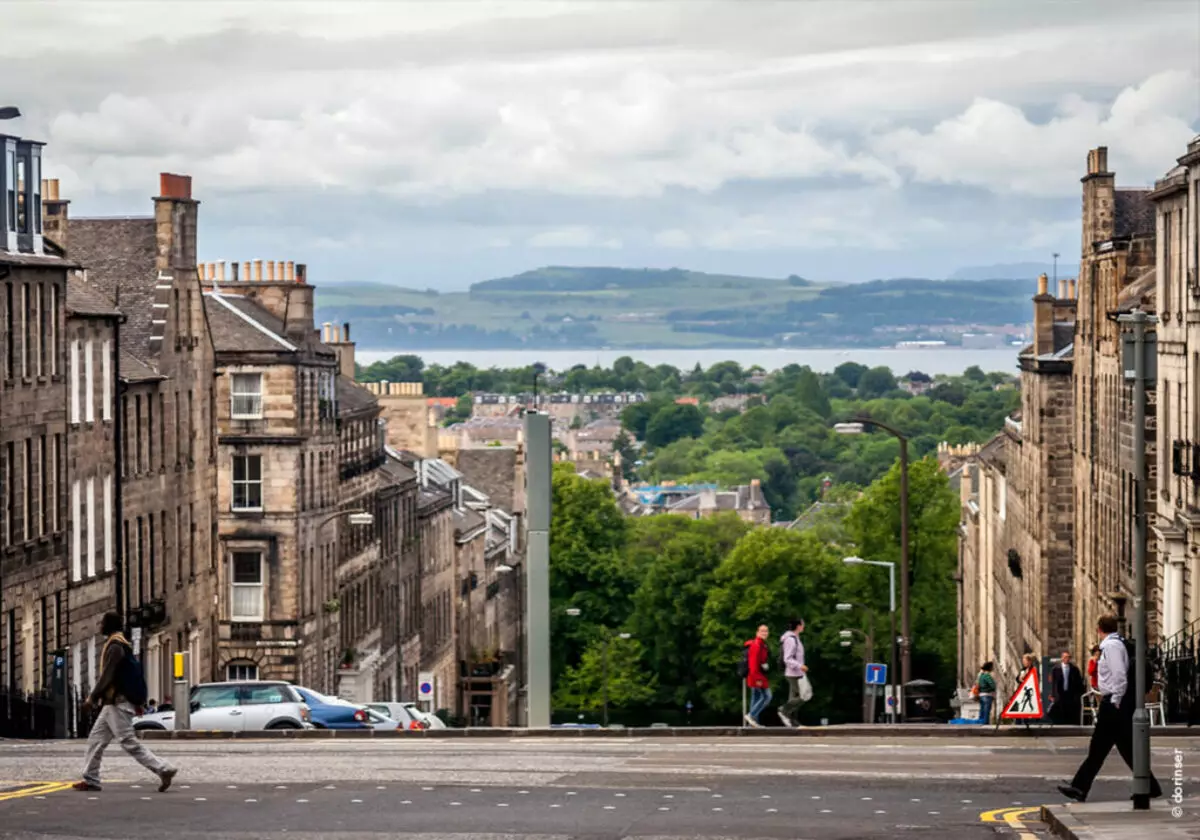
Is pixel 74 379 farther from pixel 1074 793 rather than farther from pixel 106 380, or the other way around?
pixel 1074 793

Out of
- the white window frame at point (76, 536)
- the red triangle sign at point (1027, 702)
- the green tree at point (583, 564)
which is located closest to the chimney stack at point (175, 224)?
the white window frame at point (76, 536)

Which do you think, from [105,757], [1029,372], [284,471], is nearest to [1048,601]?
[1029,372]

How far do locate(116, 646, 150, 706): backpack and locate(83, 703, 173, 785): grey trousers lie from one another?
7.4 inches

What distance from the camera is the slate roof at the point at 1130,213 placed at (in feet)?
237

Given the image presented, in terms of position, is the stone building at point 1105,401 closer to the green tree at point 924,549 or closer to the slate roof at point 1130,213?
the slate roof at point 1130,213

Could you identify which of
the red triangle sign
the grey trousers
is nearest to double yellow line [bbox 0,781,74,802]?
the grey trousers

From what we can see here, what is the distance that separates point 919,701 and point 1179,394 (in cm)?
2129

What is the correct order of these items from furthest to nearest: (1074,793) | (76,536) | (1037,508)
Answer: (1037,508) → (76,536) → (1074,793)

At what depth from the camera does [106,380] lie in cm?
6341

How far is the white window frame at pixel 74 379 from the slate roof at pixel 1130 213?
29.1 m

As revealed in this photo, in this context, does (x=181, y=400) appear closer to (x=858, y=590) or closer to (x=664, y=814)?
(x=664, y=814)

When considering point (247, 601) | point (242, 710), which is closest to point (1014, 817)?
point (242, 710)

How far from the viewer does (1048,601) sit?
2943 inches

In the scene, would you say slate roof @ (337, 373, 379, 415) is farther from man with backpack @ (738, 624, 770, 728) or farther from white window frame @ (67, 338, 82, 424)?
man with backpack @ (738, 624, 770, 728)
